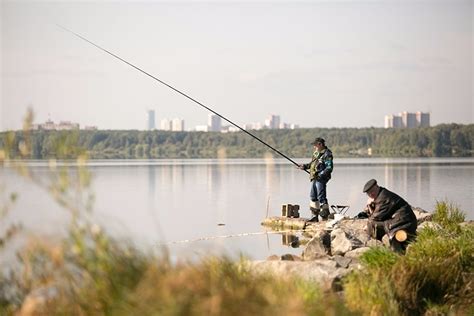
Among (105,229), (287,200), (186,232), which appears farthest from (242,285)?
(287,200)

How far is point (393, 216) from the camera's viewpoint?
37.4 ft

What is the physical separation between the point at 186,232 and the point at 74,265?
16.2 meters

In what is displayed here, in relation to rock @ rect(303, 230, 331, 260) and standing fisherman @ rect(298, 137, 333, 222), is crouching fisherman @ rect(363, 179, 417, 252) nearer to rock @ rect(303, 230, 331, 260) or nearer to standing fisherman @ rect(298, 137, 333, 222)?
rock @ rect(303, 230, 331, 260)

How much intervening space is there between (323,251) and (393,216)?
215 centimetres

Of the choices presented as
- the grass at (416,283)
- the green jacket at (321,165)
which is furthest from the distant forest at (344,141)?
the grass at (416,283)

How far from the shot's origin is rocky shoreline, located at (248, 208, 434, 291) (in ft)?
27.5

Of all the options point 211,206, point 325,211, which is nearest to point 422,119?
point 211,206

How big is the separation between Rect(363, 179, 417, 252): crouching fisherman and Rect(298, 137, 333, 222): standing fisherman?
6.91 meters

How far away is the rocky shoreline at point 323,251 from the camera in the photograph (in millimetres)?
8391

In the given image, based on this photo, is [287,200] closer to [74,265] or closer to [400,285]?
[400,285]

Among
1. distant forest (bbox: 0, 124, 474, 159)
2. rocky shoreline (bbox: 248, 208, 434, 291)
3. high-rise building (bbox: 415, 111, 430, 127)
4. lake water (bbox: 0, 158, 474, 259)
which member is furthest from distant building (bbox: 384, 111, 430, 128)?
rocky shoreline (bbox: 248, 208, 434, 291)

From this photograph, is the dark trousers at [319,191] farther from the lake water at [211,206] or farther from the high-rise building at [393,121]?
the high-rise building at [393,121]

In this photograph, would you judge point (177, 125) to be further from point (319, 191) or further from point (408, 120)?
point (319, 191)

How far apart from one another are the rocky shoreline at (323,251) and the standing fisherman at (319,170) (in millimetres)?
506
